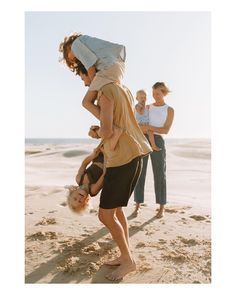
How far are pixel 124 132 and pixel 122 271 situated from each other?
1117 mm

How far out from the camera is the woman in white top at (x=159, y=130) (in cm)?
491

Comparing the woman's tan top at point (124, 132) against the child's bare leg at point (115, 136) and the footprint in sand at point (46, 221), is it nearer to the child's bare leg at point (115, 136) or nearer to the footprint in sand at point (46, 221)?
the child's bare leg at point (115, 136)

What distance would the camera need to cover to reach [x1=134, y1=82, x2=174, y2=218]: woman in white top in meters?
4.91

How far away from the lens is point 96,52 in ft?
9.80

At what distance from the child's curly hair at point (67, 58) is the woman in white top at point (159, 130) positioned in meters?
1.87

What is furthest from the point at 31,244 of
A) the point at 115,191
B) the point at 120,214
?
the point at 115,191

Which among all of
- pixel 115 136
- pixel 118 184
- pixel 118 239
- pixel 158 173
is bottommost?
pixel 118 239

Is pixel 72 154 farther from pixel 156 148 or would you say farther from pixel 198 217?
pixel 198 217

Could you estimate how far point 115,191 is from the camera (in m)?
2.98

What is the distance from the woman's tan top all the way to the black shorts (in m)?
0.05

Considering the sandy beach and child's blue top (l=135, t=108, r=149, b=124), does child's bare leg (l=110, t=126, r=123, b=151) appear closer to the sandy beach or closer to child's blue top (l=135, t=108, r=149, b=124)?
the sandy beach

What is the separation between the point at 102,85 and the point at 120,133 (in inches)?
14.7

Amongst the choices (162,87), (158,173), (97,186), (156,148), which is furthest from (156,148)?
(97,186)

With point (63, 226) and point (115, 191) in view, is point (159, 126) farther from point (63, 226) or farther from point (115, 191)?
point (115, 191)
